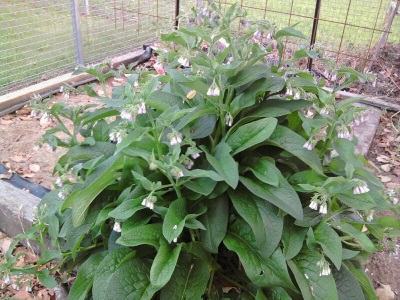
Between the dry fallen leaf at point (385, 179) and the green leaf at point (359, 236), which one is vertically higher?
the green leaf at point (359, 236)

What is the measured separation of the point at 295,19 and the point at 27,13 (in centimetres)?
393

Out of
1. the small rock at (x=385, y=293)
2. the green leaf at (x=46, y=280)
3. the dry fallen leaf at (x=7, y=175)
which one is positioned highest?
the green leaf at (x=46, y=280)

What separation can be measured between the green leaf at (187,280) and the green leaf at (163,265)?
13cm

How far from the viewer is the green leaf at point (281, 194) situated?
1.64m

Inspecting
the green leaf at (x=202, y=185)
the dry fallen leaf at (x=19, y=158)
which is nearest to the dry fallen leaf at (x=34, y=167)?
the dry fallen leaf at (x=19, y=158)

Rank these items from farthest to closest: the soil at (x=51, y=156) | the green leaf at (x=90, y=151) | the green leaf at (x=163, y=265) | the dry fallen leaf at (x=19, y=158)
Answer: the dry fallen leaf at (x=19, y=158) → the soil at (x=51, y=156) → the green leaf at (x=90, y=151) → the green leaf at (x=163, y=265)

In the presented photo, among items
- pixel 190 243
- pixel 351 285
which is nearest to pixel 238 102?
pixel 190 243

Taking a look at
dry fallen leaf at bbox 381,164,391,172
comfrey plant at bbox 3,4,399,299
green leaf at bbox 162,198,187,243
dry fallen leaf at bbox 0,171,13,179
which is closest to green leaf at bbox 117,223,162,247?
comfrey plant at bbox 3,4,399,299

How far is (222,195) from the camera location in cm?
185

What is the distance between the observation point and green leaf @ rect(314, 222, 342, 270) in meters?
1.62

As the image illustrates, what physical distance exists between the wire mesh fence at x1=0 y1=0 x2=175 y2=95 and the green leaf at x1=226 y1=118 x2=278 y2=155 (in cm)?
339

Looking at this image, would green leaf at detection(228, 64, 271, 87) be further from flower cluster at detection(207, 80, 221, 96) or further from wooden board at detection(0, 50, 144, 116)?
wooden board at detection(0, 50, 144, 116)

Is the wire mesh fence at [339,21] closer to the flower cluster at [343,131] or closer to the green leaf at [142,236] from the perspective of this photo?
the flower cluster at [343,131]

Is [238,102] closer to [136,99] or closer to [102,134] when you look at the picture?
[136,99]
